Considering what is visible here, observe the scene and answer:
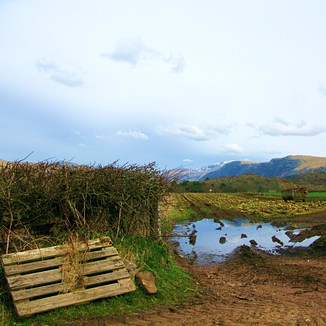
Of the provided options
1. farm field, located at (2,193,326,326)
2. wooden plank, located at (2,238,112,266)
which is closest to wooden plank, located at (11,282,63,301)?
farm field, located at (2,193,326,326)

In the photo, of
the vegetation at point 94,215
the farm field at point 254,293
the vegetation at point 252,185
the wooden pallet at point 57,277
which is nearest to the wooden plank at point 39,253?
the wooden pallet at point 57,277

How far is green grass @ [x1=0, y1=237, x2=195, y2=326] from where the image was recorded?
593cm

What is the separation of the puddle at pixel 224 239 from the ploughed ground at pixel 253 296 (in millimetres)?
1579

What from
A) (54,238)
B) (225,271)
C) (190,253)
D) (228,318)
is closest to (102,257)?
(54,238)

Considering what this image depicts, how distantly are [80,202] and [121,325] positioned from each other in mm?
3463

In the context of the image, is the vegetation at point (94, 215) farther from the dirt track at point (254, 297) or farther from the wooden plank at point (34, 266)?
the dirt track at point (254, 297)

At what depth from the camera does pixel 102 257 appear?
7.46m

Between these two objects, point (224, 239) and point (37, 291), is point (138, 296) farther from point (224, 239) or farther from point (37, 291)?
point (224, 239)

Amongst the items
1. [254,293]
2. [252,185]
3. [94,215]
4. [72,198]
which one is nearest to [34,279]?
[72,198]

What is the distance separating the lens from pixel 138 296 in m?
6.98

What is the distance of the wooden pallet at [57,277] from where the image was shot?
6156mm

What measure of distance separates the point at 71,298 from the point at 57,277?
0.54m

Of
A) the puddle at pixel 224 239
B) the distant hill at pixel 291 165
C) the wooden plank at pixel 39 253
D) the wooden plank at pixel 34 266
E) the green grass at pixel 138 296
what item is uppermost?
the distant hill at pixel 291 165

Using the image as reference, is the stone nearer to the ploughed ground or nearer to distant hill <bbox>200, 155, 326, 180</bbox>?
the ploughed ground
